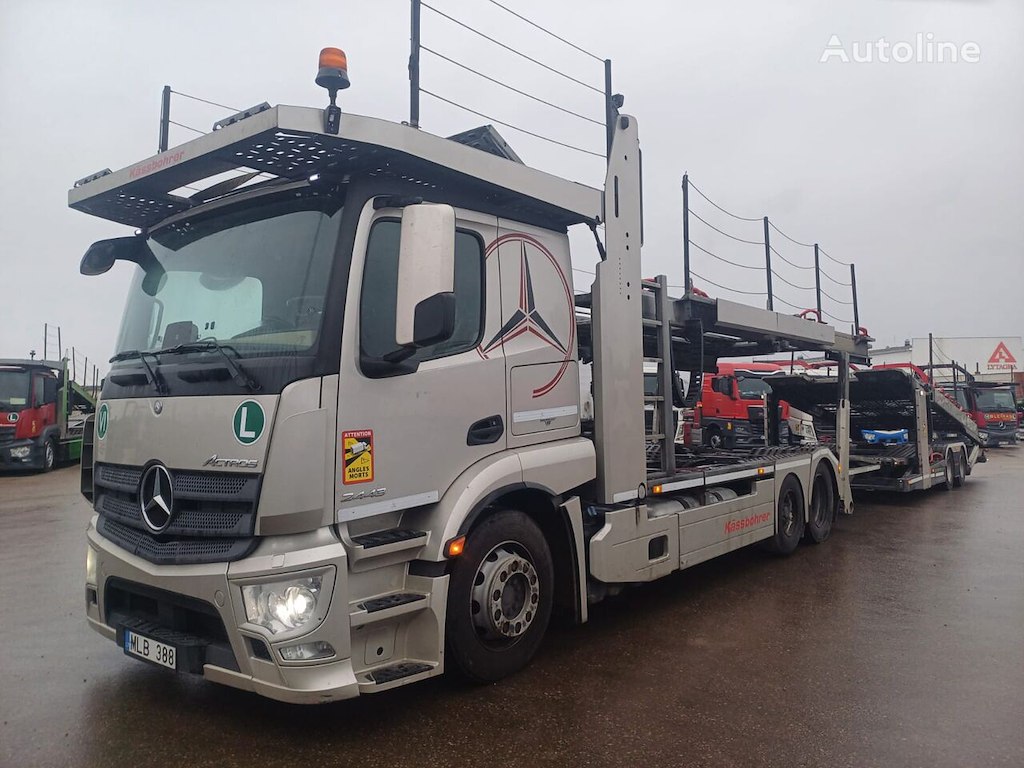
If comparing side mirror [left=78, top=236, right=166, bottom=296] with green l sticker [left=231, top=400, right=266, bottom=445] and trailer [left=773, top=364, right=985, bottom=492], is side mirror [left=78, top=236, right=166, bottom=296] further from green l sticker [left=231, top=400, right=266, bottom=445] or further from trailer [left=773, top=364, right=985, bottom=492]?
trailer [left=773, top=364, right=985, bottom=492]

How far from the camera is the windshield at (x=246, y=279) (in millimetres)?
3477

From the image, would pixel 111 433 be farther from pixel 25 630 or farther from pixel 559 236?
pixel 559 236

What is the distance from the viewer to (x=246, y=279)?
3697 mm

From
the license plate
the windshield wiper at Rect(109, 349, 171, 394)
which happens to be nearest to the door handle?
the windshield wiper at Rect(109, 349, 171, 394)

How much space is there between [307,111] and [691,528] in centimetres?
411

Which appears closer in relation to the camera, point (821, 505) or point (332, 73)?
point (332, 73)

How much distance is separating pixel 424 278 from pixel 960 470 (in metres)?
14.2

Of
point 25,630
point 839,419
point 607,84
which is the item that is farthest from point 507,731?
point 839,419

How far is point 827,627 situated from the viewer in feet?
17.4

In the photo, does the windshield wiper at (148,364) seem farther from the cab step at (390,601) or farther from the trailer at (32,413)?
the trailer at (32,413)

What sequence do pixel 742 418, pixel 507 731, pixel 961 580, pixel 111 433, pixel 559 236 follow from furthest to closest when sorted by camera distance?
1. pixel 742 418
2. pixel 961 580
3. pixel 559 236
4. pixel 111 433
5. pixel 507 731

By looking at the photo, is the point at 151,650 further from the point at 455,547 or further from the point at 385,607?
the point at 455,547

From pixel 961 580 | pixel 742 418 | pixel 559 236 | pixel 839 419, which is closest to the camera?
pixel 559 236

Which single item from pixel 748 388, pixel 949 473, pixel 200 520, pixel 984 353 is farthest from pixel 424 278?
pixel 984 353
